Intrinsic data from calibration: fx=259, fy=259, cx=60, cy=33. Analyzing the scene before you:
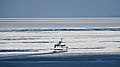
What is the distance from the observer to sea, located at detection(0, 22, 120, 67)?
17.4 feet

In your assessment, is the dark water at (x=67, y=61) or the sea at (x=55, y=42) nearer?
the dark water at (x=67, y=61)

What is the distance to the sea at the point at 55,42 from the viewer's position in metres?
5.32

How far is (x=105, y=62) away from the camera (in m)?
5.25

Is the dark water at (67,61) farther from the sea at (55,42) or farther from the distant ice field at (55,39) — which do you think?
the distant ice field at (55,39)

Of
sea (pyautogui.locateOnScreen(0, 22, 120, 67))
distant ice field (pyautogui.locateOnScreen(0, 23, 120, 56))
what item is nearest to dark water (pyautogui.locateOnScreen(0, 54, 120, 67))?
sea (pyautogui.locateOnScreen(0, 22, 120, 67))

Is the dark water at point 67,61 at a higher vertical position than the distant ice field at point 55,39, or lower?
lower

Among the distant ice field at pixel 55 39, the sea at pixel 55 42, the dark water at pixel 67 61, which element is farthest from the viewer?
the distant ice field at pixel 55 39

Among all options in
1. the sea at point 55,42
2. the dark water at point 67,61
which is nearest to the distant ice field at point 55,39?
the sea at point 55,42

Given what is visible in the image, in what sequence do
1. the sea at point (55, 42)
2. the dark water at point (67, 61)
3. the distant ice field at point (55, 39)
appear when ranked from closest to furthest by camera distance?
the dark water at point (67, 61) → the sea at point (55, 42) → the distant ice field at point (55, 39)

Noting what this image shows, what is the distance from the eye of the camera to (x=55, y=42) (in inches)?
292
